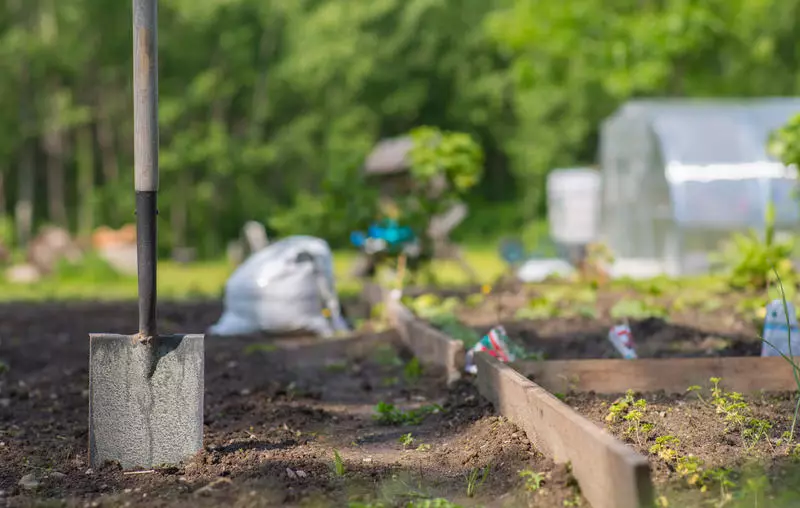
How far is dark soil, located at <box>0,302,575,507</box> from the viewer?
380cm

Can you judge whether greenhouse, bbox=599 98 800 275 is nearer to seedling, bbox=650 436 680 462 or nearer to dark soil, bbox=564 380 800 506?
dark soil, bbox=564 380 800 506

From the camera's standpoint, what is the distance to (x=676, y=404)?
4871mm

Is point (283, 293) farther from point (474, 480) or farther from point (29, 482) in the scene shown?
point (474, 480)

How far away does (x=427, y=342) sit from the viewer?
7527 millimetres

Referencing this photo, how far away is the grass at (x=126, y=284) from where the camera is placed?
14609 mm

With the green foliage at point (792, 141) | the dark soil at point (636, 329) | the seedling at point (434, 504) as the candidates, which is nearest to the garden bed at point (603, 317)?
the dark soil at point (636, 329)

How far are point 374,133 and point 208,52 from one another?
7172 millimetres

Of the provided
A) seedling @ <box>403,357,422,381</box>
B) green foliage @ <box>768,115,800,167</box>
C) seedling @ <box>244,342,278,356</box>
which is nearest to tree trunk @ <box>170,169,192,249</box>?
seedling @ <box>244,342,278,356</box>

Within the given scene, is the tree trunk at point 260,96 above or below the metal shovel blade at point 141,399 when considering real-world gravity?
above

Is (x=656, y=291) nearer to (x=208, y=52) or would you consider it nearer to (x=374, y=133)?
(x=208, y=52)

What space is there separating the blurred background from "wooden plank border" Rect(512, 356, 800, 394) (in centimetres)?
1439

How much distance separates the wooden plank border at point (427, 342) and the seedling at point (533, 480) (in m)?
→ 2.59

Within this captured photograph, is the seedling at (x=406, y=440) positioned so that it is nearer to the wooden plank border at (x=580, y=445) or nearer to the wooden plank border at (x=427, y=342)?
the wooden plank border at (x=580, y=445)

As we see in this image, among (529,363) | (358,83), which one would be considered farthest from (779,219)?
(358,83)
